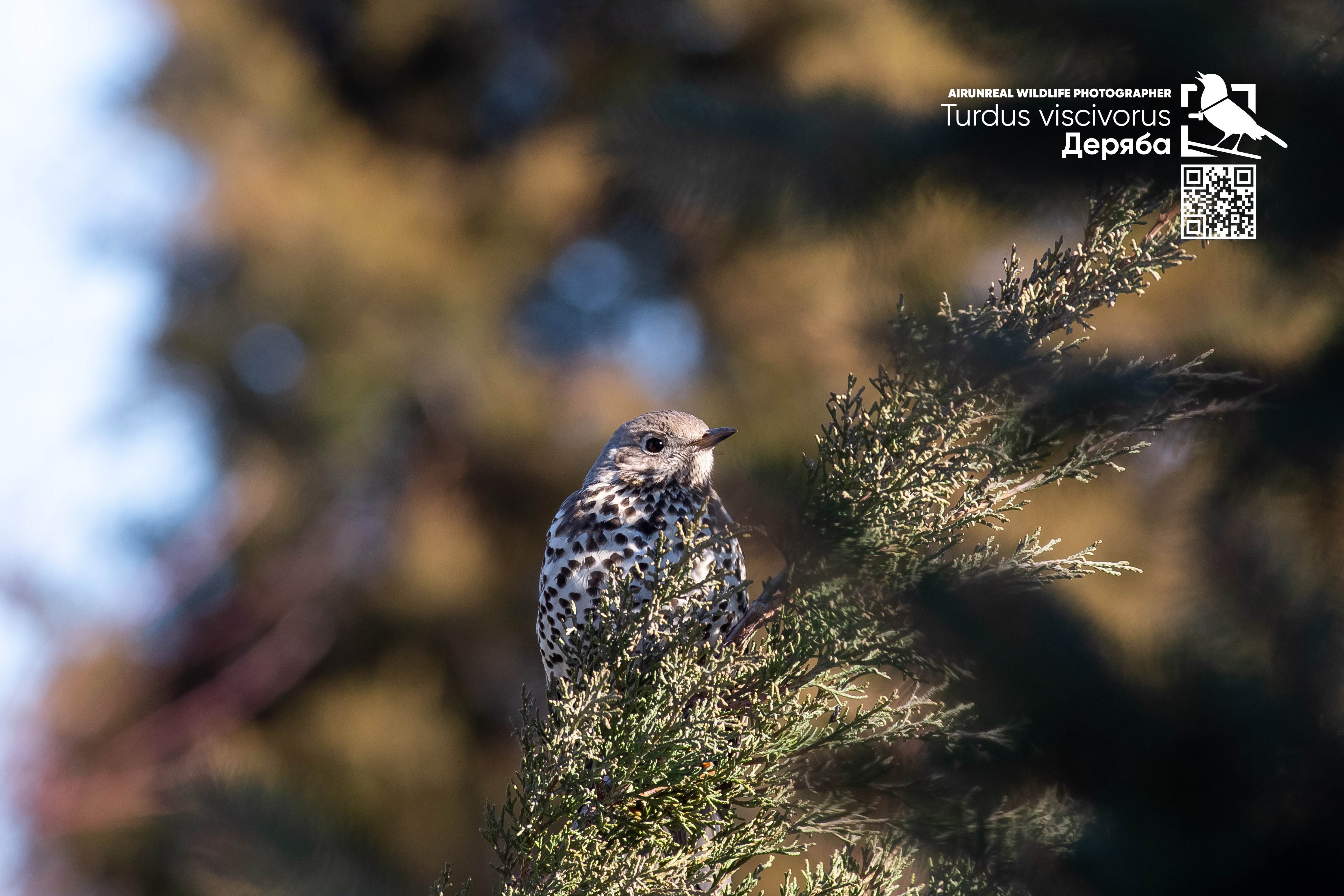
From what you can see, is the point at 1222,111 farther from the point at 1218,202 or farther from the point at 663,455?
the point at 663,455

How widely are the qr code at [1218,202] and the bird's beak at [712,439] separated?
48.8 inches

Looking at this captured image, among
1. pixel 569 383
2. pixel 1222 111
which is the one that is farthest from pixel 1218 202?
pixel 569 383

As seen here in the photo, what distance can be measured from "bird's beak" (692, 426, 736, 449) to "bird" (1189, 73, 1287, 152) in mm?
1518

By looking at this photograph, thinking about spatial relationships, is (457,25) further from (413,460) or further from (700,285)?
(413,460)

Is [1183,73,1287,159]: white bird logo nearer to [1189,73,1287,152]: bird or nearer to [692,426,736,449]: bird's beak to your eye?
[1189,73,1287,152]: bird

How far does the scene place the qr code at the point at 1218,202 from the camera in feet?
2.87

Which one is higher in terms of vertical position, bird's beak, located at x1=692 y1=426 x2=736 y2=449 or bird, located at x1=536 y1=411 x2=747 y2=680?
bird's beak, located at x1=692 y1=426 x2=736 y2=449

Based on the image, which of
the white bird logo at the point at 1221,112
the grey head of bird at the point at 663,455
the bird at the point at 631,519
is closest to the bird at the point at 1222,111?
the white bird logo at the point at 1221,112

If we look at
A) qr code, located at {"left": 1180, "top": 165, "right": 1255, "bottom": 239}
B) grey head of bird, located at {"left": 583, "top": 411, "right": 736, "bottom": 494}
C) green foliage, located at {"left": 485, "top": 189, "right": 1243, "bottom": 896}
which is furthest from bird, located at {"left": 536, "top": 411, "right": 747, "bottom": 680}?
qr code, located at {"left": 1180, "top": 165, "right": 1255, "bottom": 239}

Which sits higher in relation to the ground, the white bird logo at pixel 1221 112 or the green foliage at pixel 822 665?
the white bird logo at pixel 1221 112

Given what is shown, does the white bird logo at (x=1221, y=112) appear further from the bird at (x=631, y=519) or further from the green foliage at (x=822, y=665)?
the bird at (x=631, y=519)

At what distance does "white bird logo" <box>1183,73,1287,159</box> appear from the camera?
833 millimetres

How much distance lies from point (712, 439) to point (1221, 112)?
5.21 feet

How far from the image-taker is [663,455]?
2.39m
